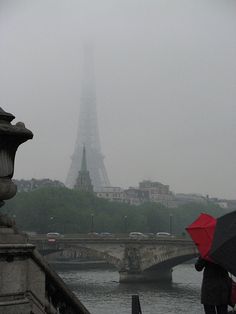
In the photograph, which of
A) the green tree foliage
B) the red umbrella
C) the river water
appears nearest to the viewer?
the red umbrella

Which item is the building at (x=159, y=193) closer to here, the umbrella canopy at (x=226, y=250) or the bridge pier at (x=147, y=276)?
the bridge pier at (x=147, y=276)

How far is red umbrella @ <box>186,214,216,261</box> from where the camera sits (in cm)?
650

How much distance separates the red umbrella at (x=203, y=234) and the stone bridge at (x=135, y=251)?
42.2 m

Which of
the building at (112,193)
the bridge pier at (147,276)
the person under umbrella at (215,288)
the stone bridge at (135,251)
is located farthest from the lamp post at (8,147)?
the building at (112,193)

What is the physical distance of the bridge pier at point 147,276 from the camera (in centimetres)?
4853

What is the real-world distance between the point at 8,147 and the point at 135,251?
46.5 metres

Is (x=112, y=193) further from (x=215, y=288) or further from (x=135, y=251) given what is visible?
(x=215, y=288)

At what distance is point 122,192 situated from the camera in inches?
6801

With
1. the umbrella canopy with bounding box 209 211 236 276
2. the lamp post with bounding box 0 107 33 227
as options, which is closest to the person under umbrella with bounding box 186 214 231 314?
the umbrella canopy with bounding box 209 211 236 276

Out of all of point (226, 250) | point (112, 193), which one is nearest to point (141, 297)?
point (226, 250)

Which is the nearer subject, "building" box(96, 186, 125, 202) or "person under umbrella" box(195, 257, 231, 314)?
"person under umbrella" box(195, 257, 231, 314)

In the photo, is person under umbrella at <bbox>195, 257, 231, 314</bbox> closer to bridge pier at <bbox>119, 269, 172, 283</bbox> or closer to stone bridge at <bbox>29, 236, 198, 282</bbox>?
bridge pier at <bbox>119, 269, 172, 283</bbox>

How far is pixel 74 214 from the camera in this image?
73.6 m

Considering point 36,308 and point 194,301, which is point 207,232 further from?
point 194,301
